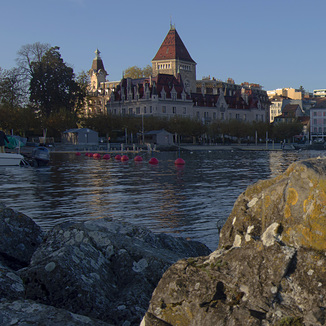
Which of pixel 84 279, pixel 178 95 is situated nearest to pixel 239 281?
pixel 84 279

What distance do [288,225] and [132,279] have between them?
236cm

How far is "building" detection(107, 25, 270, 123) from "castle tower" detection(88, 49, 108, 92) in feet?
94.4

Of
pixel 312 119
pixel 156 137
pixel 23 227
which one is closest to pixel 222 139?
pixel 156 137

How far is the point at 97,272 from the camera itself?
5.14 m

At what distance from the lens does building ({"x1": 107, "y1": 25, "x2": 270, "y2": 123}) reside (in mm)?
125312

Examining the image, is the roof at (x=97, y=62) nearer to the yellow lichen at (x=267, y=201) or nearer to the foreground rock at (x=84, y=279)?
the foreground rock at (x=84, y=279)

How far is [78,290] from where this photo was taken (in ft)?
15.4

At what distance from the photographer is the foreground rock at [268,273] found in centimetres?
320

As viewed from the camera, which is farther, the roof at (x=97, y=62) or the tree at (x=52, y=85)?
the roof at (x=97, y=62)

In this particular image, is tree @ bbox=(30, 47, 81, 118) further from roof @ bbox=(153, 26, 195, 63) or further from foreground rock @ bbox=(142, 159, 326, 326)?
foreground rock @ bbox=(142, 159, 326, 326)

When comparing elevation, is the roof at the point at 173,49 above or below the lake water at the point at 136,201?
above

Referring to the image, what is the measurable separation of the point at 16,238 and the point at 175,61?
460 feet

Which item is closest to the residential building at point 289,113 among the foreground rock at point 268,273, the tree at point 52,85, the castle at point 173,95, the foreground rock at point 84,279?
the castle at point 173,95


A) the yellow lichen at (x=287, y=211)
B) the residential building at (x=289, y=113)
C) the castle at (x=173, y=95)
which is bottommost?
the yellow lichen at (x=287, y=211)
